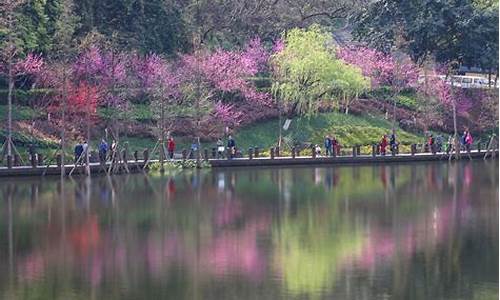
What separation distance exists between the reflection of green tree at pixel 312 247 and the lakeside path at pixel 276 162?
17.3m

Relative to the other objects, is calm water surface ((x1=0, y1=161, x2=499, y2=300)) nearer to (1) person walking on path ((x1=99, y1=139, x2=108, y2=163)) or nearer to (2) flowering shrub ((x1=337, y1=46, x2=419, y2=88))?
(1) person walking on path ((x1=99, y1=139, x2=108, y2=163))

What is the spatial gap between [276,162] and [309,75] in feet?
30.2

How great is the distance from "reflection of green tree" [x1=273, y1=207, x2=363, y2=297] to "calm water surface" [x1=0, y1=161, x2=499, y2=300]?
0.14ft

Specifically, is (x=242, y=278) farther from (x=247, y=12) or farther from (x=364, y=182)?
(x=247, y=12)

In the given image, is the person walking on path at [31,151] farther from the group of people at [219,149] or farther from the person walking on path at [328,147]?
the person walking on path at [328,147]

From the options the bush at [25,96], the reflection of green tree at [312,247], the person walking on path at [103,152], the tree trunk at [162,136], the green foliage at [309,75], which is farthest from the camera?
the green foliage at [309,75]

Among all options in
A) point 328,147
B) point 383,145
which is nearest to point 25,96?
point 328,147

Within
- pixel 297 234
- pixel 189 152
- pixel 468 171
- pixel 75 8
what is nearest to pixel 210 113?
pixel 189 152

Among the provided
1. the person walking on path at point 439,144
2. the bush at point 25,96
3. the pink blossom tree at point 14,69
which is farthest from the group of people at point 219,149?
the person walking on path at point 439,144

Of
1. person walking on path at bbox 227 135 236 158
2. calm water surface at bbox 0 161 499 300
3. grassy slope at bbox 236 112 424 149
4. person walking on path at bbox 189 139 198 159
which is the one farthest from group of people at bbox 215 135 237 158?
calm water surface at bbox 0 161 499 300

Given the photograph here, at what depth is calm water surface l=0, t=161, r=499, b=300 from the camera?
26562mm

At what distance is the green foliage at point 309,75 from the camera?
224 feet

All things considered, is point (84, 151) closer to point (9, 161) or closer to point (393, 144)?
point (9, 161)

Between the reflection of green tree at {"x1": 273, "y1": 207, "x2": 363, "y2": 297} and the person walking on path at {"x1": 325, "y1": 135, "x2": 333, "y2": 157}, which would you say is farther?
the person walking on path at {"x1": 325, "y1": 135, "x2": 333, "y2": 157}
